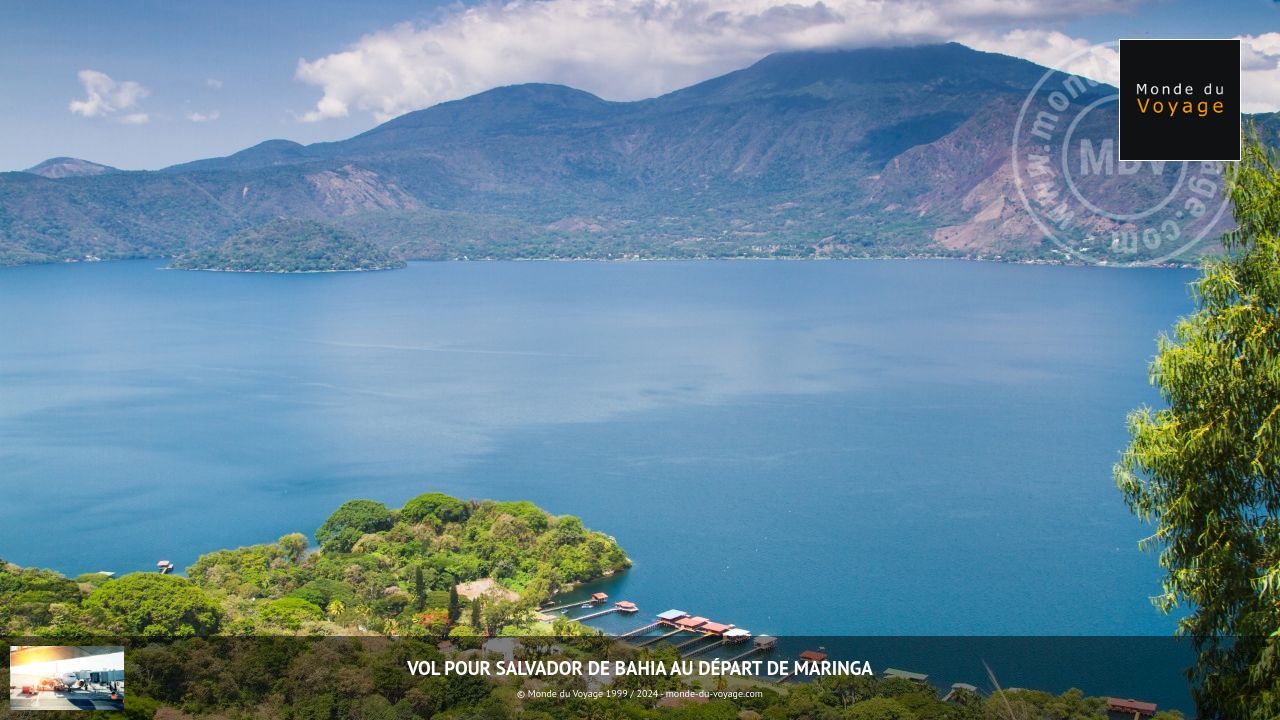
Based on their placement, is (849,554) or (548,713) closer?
(548,713)

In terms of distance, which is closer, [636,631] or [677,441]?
[636,631]

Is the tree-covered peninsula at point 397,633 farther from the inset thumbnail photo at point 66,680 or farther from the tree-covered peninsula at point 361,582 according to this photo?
the inset thumbnail photo at point 66,680

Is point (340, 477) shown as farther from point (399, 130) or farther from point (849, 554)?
point (399, 130)

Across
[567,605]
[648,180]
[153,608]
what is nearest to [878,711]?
[567,605]

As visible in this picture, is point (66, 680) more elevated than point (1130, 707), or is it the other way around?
point (66, 680)

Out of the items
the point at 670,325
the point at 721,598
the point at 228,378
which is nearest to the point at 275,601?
Result: the point at 721,598

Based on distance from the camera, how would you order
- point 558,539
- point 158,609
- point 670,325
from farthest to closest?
point 670,325 < point 558,539 < point 158,609

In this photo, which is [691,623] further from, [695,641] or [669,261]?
[669,261]
